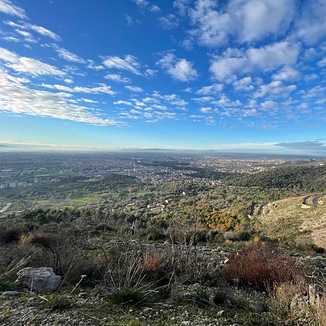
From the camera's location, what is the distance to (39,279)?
15.8 ft

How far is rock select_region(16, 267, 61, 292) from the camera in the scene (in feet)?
15.5

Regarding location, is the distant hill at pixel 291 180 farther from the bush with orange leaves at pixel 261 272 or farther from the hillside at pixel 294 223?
the bush with orange leaves at pixel 261 272

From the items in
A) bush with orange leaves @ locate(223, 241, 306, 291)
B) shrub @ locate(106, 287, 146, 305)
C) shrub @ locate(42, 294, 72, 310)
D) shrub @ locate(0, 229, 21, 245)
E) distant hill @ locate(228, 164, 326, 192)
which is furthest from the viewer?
distant hill @ locate(228, 164, 326, 192)

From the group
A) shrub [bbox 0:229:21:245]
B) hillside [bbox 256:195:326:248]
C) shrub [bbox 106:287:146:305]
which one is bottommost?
hillside [bbox 256:195:326:248]

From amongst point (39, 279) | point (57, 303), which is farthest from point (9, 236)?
point (57, 303)

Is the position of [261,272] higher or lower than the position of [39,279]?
lower

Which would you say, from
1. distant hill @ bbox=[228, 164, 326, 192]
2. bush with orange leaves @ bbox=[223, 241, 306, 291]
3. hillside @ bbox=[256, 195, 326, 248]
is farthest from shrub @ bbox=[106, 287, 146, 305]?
distant hill @ bbox=[228, 164, 326, 192]

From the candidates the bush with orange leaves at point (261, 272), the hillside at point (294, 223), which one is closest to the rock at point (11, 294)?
the bush with orange leaves at point (261, 272)

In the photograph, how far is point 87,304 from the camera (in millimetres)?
3816

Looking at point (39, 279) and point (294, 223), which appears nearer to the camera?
point (39, 279)

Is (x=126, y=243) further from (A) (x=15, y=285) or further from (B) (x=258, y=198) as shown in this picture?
(B) (x=258, y=198)

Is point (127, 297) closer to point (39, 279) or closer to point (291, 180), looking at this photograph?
point (39, 279)

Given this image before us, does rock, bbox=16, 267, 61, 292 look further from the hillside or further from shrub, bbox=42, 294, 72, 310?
the hillside

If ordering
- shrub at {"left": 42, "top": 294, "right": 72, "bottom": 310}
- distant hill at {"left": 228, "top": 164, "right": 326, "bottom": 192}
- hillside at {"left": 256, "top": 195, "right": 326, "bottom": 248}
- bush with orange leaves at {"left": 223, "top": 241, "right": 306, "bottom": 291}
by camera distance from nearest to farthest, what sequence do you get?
shrub at {"left": 42, "top": 294, "right": 72, "bottom": 310} → bush with orange leaves at {"left": 223, "top": 241, "right": 306, "bottom": 291} → hillside at {"left": 256, "top": 195, "right": 326, "bottom": 248} → distant hill at {"left": 228, "top": 164, "right": 326, "bottom": 192}
